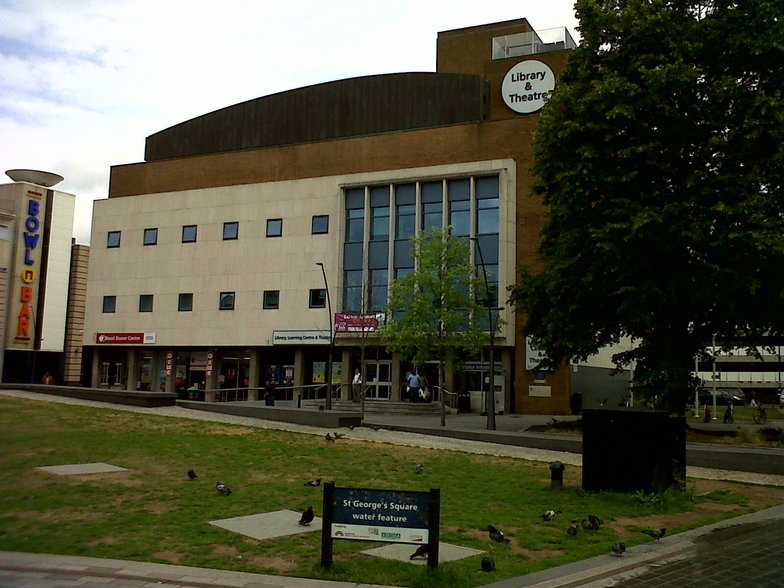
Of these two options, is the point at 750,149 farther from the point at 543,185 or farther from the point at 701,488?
the point at 701,488

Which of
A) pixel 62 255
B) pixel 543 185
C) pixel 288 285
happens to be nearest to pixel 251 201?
pixel 288 285

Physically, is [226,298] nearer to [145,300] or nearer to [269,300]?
[269,300]

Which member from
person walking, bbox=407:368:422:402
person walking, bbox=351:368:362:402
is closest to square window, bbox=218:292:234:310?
person walking, bbox=351:368:362:402

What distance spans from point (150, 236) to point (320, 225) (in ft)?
48.3

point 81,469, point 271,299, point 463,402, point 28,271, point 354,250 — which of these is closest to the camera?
point 81,469

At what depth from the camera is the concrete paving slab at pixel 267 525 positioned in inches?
407

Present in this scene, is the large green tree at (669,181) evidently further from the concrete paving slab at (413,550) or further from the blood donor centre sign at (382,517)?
the blood donor centre sign at (382,517)

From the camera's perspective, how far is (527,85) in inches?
1821

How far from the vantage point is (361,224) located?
48219mm

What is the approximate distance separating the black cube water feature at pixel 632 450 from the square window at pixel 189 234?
43883 millimetres

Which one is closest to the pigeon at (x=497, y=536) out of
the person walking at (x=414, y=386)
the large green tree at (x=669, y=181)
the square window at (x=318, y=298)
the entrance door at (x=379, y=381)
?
the large green tree at (x=669, y=181)

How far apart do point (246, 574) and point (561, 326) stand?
727 inches

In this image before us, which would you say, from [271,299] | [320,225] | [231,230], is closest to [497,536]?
[320,225]

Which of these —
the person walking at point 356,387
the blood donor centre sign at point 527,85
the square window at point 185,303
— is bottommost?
the person walking at point 356,387
